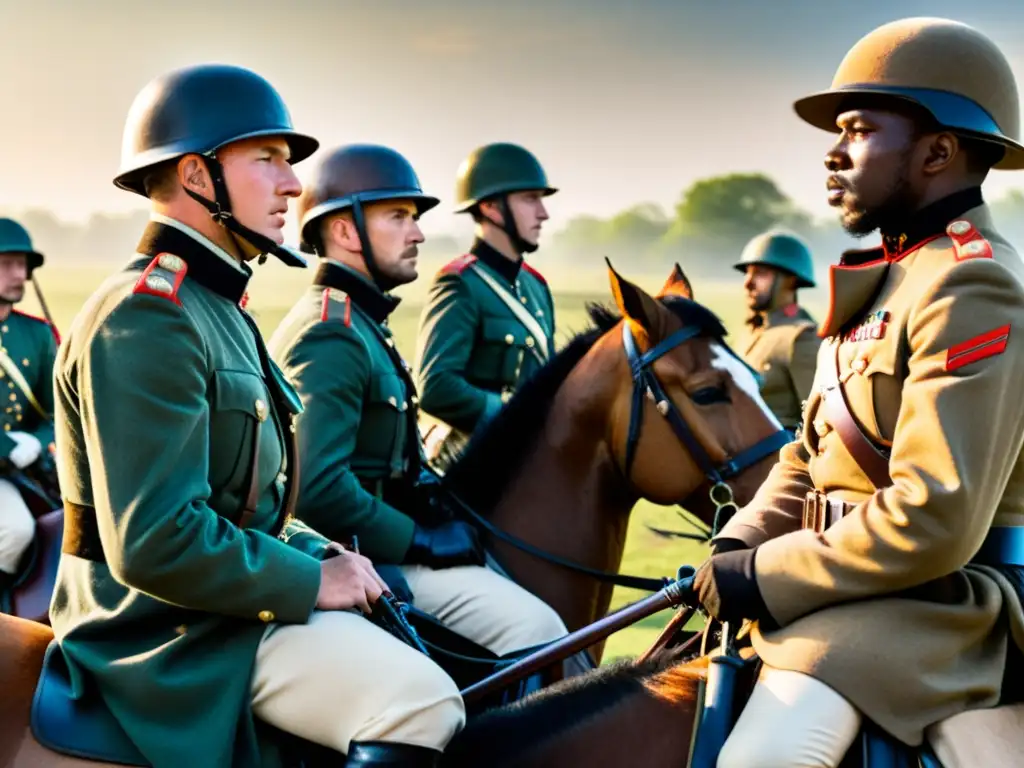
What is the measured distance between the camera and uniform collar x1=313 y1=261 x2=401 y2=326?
497 cm

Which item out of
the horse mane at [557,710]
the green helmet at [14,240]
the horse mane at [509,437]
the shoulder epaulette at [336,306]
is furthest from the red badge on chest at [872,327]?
the green helmet at [14,240]

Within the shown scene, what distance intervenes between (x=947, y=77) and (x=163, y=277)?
1900mm

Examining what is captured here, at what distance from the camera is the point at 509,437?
4.92 meters

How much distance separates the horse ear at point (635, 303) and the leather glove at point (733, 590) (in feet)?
6.84

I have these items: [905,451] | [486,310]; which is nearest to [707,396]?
[905,451]

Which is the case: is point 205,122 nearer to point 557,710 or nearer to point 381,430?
point 557,710

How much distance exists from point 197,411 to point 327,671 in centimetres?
66

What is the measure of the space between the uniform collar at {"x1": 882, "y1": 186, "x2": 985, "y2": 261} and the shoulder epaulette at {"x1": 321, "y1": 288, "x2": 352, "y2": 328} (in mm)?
2419

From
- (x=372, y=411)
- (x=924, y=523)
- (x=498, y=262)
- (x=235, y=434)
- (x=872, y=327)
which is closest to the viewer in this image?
(x=924, y=523)

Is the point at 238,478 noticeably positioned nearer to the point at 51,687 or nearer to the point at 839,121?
the point at 51,687

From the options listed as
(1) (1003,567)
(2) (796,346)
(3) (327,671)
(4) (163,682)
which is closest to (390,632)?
(3) (327,671)

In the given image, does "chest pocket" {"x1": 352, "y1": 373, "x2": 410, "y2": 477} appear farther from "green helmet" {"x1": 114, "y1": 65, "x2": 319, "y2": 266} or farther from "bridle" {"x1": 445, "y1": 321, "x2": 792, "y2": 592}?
"green helmet" {"x1": 114, "y1": 65, "x2": 319, "y2": 266}

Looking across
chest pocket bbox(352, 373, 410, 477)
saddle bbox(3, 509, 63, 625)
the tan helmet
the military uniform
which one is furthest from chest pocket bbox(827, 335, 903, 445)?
saddle bbox(3, 509, 63, 625)

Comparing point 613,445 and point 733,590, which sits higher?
point 733,590
